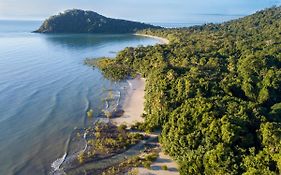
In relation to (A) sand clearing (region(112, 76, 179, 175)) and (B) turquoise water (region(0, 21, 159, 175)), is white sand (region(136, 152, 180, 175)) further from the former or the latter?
(B) turquoise water (region(0, 21, 159, 175))

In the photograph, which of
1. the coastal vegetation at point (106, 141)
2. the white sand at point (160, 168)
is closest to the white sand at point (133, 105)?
the coastal vegetation at point (106, 141)

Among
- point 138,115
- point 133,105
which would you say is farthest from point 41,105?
point 138,115

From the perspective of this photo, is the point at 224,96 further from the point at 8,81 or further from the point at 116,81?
the point at 8,81

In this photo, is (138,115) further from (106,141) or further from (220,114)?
(220,114)

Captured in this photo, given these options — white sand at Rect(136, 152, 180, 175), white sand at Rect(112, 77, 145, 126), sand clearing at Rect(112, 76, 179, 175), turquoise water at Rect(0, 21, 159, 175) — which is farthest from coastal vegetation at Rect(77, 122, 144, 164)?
white sand at Rect(136, 152, 180, 175)

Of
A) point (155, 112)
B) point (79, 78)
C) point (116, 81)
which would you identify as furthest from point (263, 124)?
A: point (79, 78)

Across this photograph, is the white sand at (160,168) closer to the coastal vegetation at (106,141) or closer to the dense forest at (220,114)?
the dense forest at (220,114)
